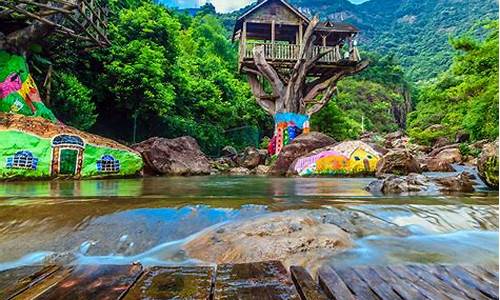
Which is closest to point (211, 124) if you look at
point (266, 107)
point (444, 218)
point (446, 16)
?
point (266, 107)

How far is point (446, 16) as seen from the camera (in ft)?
216

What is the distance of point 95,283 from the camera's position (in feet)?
5.58

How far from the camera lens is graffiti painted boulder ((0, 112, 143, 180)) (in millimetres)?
8094

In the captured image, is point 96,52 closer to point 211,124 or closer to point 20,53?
→ point 20,53

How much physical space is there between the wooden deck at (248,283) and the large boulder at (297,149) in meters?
10.3

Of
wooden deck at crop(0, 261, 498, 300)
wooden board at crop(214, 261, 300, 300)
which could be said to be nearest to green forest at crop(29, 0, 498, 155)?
wooden deck at crop(0, 261, 498, 300)

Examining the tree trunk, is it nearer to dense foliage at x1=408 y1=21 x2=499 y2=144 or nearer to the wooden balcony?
the wooden balcony

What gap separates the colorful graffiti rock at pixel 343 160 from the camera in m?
10.9

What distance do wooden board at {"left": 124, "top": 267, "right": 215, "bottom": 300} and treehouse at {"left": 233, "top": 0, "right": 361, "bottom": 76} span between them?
1401cm

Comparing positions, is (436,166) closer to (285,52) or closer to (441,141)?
(285,52)

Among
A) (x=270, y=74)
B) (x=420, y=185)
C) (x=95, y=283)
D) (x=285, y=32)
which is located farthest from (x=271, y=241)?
(x=285, y=32)

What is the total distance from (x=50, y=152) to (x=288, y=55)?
10.2 metres

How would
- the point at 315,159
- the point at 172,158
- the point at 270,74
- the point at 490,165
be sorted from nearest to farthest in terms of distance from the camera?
the point at 490,165, the point at 315,159, the point at 172,158, the point at 270,74

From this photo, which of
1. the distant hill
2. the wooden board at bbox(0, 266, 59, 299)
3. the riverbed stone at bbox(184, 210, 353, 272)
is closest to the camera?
the wooden board at bbox(0, 266, 59, 299)
